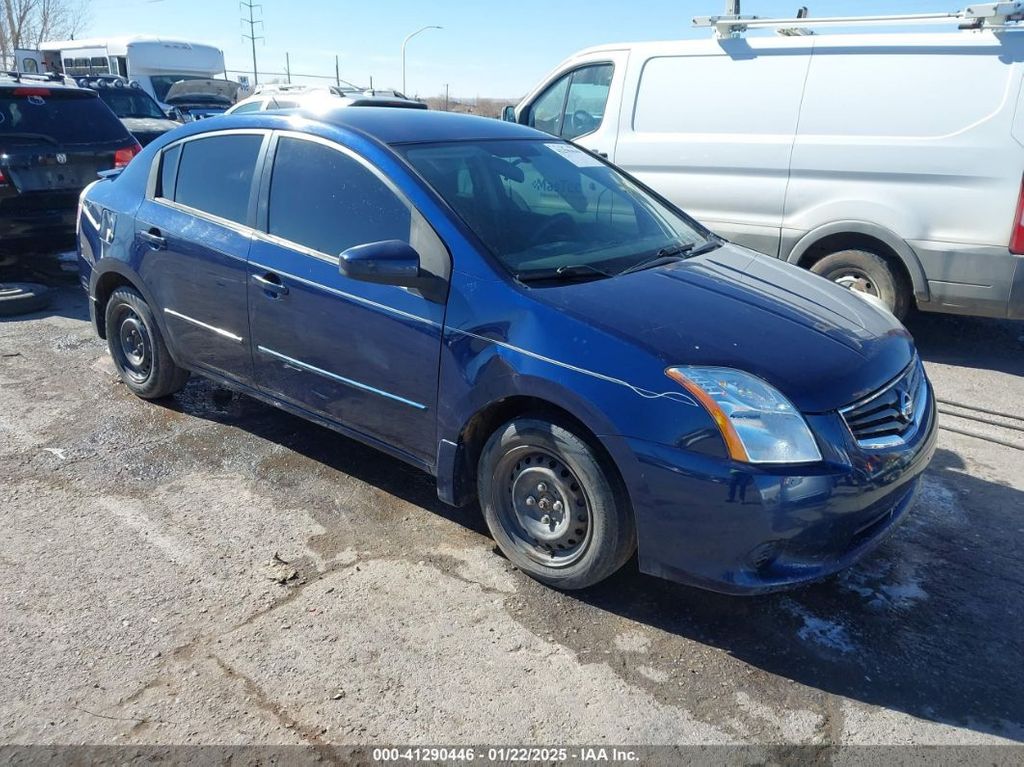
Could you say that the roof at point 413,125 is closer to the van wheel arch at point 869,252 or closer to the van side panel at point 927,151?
the van side panel at point 927,151

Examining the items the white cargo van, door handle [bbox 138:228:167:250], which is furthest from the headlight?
the white cargo van

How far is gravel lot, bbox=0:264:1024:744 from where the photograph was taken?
256cm

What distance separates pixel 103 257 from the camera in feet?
16.0

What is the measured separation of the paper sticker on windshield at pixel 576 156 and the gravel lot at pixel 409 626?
1.78 metres

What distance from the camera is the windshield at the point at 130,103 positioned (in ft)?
47.6

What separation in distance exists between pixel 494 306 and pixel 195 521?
1.71m

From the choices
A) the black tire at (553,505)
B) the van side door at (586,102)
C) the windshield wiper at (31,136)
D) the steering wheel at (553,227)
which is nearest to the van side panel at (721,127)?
the van side door at (586,102)

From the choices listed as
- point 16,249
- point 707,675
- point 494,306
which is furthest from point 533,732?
point 16,249

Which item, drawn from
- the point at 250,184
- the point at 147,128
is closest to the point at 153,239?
the point at 250,184

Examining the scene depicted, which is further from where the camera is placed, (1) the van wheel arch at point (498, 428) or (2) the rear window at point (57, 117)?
(2) the rear window at point (57, 117)

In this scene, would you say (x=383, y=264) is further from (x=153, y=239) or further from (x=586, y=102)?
(x=586, y=102)

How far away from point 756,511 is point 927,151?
427 centimetres

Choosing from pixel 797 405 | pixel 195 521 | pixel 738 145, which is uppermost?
pixel 738 145

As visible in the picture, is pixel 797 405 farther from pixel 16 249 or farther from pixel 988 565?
pixel 16 249
